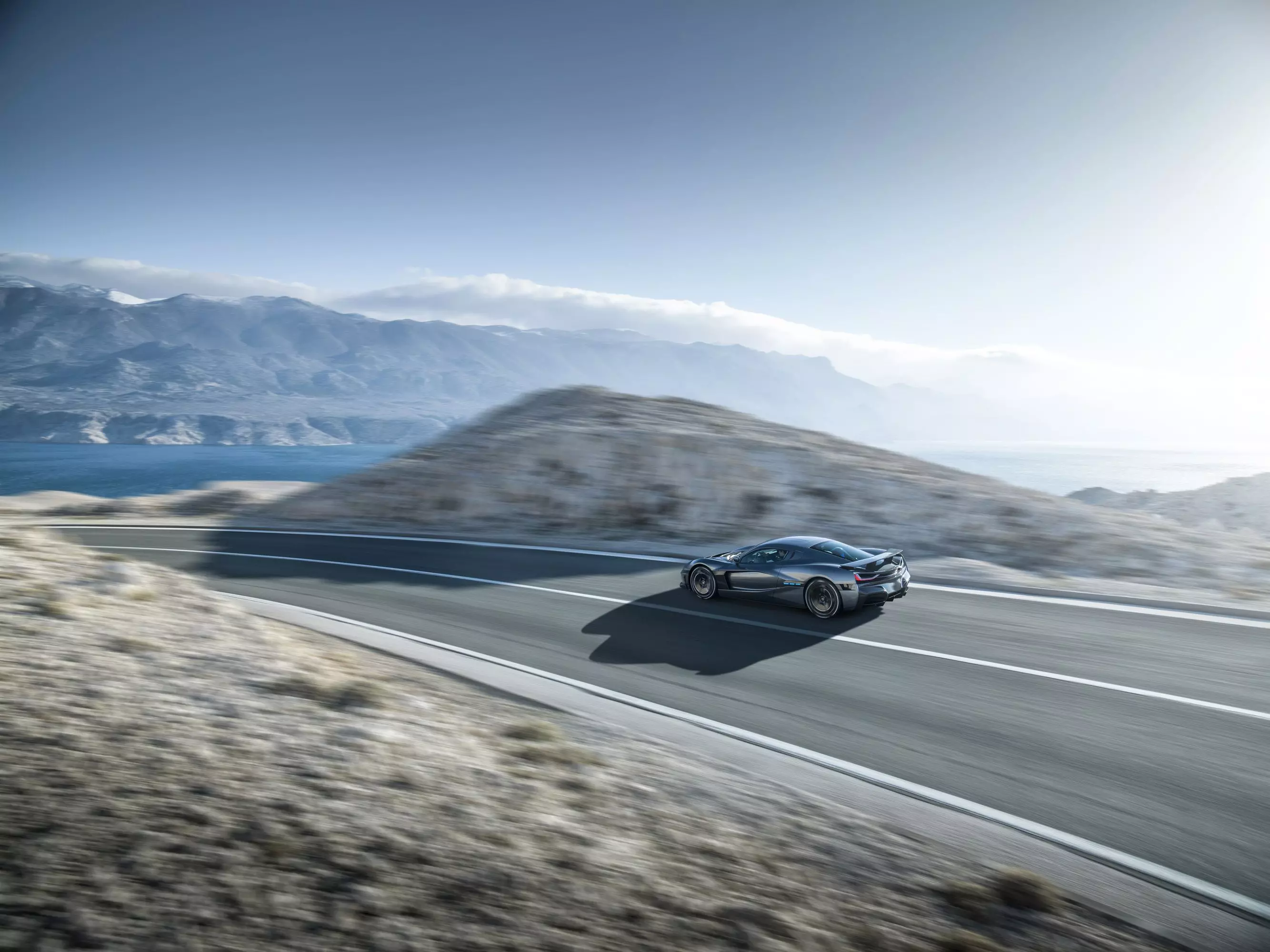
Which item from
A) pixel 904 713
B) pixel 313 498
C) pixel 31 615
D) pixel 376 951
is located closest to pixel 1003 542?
pixel 904 713

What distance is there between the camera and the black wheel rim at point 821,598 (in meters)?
9.16

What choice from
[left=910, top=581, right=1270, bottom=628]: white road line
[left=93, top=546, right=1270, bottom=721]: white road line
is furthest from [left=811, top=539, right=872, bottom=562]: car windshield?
[left=910, top=581, right=1270, bottom=628]: white road line

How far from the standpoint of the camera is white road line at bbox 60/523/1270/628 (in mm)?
9062

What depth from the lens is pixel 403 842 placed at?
376 centimetres

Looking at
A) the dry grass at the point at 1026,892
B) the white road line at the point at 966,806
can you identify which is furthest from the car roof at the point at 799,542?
the dry grass at the point at 1026,892

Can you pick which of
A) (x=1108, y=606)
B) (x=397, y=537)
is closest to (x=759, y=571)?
(x=1108, y=606)

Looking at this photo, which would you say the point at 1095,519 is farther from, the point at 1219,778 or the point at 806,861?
the point at 806,861

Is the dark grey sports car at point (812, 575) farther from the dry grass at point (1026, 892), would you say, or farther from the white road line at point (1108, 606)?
the dry grass at point (1026, 892)

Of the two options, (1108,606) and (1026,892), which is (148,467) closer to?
(1108,606)

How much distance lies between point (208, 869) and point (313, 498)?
2096 centimetres

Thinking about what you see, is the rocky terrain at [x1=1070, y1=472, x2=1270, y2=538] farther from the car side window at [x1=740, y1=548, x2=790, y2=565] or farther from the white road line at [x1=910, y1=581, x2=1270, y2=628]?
the car side window at [x1=740, y1=548, x2=790, y2=565]

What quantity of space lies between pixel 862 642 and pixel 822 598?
102cm

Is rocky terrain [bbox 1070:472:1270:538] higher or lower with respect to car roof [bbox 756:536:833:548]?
higher

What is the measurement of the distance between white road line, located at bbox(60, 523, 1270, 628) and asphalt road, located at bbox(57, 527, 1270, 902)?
0.23 metres
